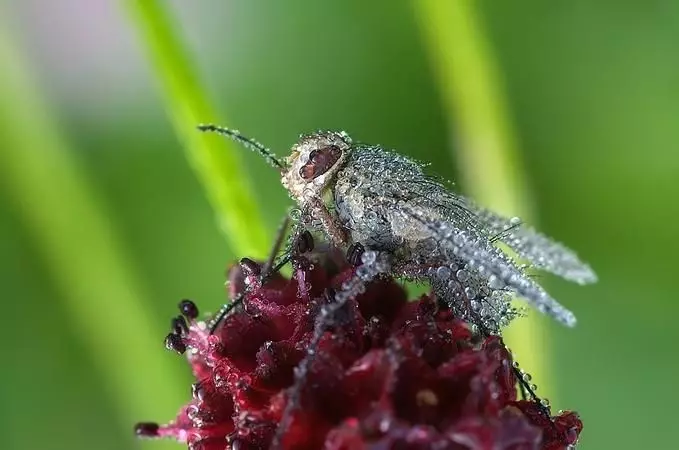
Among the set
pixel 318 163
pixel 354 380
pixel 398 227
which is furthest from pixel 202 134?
pixel 354 380

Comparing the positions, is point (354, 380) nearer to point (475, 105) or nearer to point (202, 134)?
point (202, 134)

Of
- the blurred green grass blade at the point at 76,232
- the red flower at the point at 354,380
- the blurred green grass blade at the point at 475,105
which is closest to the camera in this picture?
the red flower at the point at 354,380

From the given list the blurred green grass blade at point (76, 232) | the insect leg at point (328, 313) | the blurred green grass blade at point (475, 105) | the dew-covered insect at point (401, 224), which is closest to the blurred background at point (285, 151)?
the blurred green grass blade at point (76, 232)

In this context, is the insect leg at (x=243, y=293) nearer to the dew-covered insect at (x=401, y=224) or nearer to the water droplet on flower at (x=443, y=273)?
the dew-covered insect at (x=401, y=224)

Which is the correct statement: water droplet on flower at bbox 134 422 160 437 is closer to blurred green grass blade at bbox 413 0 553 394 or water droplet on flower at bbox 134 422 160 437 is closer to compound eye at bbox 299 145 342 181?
compound eye at bbox 299 145 342 181

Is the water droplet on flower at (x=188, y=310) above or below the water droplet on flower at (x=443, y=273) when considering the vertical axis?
below

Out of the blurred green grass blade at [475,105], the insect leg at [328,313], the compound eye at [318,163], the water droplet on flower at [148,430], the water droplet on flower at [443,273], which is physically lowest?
the water droplet on flower at [148,430]
